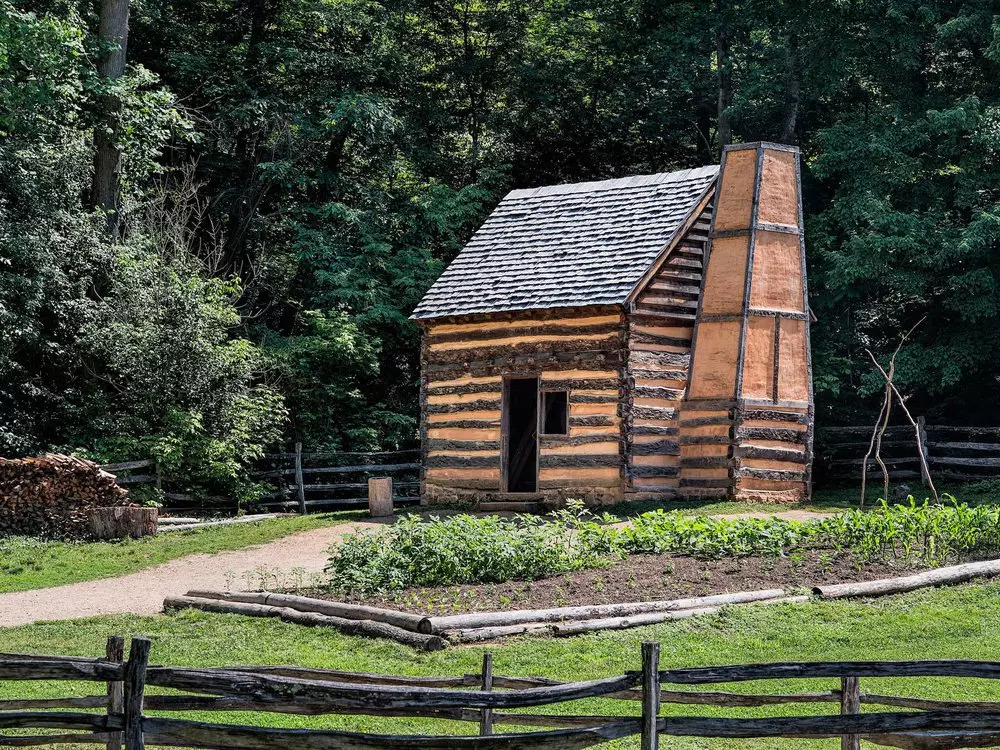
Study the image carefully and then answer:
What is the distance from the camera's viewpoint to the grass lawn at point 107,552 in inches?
685

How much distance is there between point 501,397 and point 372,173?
12.7 metres

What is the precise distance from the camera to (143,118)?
27766 mm

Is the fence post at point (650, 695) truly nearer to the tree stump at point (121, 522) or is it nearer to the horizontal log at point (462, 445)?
the tree stump at point (121, 522)

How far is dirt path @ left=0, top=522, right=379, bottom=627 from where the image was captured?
585 inches

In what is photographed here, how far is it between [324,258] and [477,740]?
24.9 metres

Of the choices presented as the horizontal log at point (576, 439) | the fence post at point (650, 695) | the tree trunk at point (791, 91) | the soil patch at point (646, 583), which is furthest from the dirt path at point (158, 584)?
the tree trunk at point (791, 91)

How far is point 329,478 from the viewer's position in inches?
1132

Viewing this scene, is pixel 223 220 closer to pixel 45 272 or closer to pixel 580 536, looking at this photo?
pixel 45 272

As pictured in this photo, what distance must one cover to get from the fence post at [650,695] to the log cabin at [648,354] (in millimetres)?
15497

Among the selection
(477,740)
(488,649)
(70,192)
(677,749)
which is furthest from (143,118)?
(477,740)

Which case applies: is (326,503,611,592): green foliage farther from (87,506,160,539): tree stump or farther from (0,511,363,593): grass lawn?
(87,506,160,539): tree stump

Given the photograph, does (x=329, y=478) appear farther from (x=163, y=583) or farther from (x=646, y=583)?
(x=646, y=583)

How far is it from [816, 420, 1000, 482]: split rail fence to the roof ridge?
6.39 m

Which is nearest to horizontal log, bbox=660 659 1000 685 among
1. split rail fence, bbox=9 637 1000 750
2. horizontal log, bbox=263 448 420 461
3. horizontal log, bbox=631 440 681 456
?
split rail fence, bbox=9 637 1000 750
